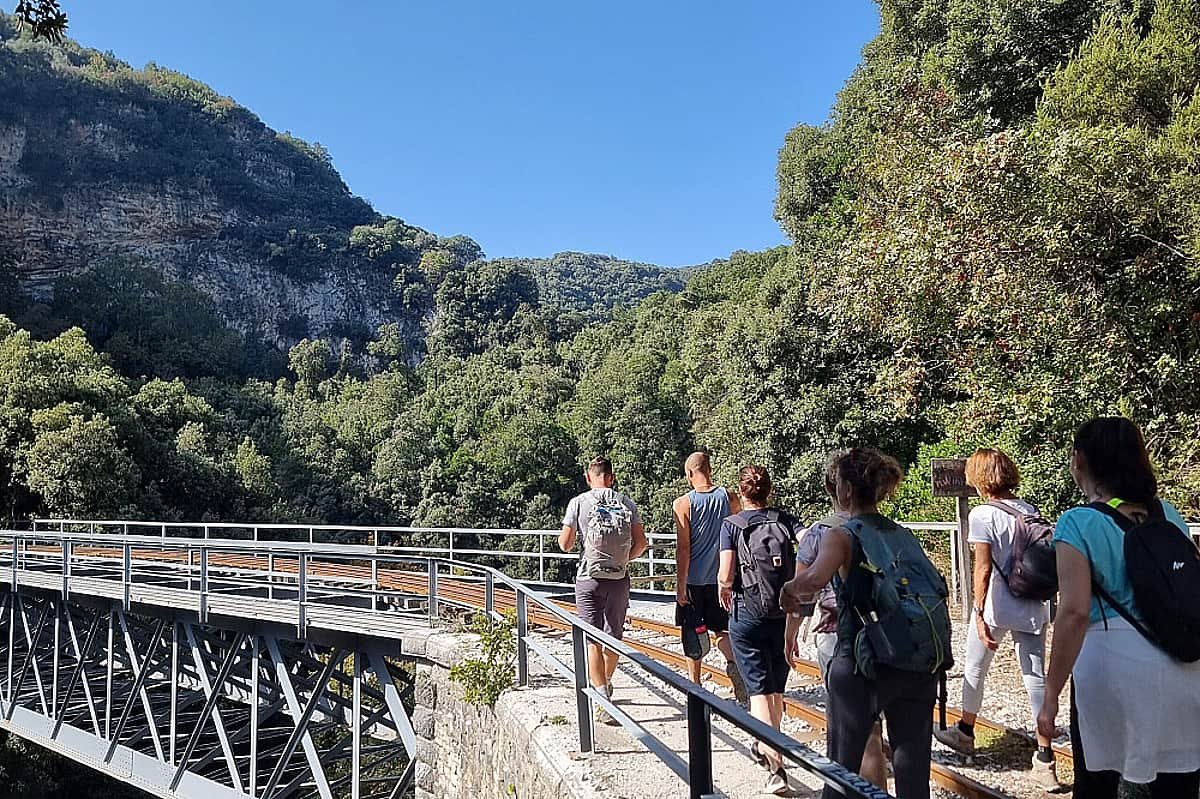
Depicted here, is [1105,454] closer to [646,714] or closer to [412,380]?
[646,714]

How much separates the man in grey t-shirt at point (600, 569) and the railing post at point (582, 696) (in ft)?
2.55

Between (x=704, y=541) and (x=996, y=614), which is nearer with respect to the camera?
(x=996, y=614)

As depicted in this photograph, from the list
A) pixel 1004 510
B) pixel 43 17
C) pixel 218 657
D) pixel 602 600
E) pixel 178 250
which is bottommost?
pixel 218 657

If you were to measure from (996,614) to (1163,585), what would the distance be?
2.11 meters

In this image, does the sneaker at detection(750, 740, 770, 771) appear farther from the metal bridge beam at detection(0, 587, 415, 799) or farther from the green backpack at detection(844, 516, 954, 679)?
the metal bridge beam at detection(0, 587, 415, 799)

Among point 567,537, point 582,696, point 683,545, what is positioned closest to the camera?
point 582,696

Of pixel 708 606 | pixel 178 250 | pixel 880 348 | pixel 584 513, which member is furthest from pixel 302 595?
pixel 178 250

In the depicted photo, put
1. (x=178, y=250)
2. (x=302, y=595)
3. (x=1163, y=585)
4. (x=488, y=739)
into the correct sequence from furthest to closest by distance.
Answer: (x=178, y=250) < (x=302, y=595) < (x=488, y=739) < (x=1163, y=585)

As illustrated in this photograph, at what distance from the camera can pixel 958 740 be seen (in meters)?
4.68

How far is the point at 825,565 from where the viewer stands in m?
2.99

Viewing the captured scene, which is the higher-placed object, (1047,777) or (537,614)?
(1047,777)

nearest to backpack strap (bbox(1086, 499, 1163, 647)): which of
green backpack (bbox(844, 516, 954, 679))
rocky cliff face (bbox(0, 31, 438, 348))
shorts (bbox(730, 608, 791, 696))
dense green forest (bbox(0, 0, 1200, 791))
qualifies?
green backpack (bbox(844, 516, 954, 679))

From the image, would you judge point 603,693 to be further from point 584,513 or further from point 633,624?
point 633,624

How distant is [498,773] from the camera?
6.02m
